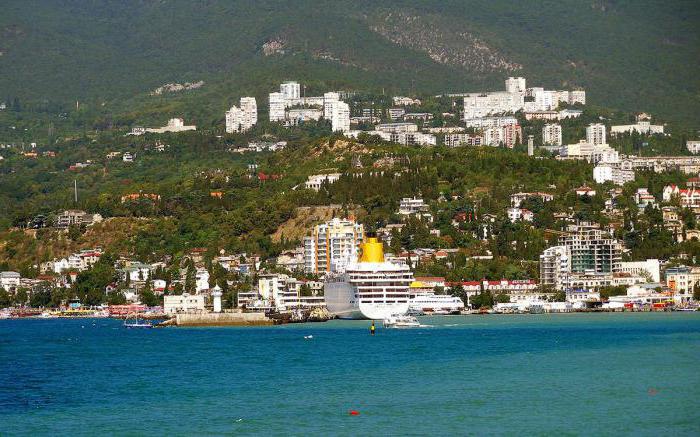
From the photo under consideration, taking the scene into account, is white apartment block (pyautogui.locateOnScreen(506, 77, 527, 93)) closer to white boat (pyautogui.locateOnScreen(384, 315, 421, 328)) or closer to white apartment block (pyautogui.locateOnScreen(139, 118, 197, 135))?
white apartment block (pyautogui.locateOnScreen(139, 118, 197, 135))

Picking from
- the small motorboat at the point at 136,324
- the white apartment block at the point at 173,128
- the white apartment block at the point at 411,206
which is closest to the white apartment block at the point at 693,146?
the white apartment block at the point at 411,206

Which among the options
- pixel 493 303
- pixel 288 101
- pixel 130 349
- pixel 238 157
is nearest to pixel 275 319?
pixel 493 303

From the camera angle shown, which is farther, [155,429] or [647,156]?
[647,156]

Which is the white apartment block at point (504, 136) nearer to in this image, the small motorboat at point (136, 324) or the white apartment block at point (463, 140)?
the white apartment block at point (463, 140)

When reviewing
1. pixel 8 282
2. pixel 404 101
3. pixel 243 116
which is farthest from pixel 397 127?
pixel 8 282

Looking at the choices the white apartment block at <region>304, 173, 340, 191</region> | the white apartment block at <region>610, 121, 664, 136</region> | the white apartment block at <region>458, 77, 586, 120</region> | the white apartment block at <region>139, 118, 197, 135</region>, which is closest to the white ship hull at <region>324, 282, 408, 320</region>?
the white apartment block at <region>304, 173, 340, 191</region>

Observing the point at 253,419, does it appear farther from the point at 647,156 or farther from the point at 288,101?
the point at 288,101
